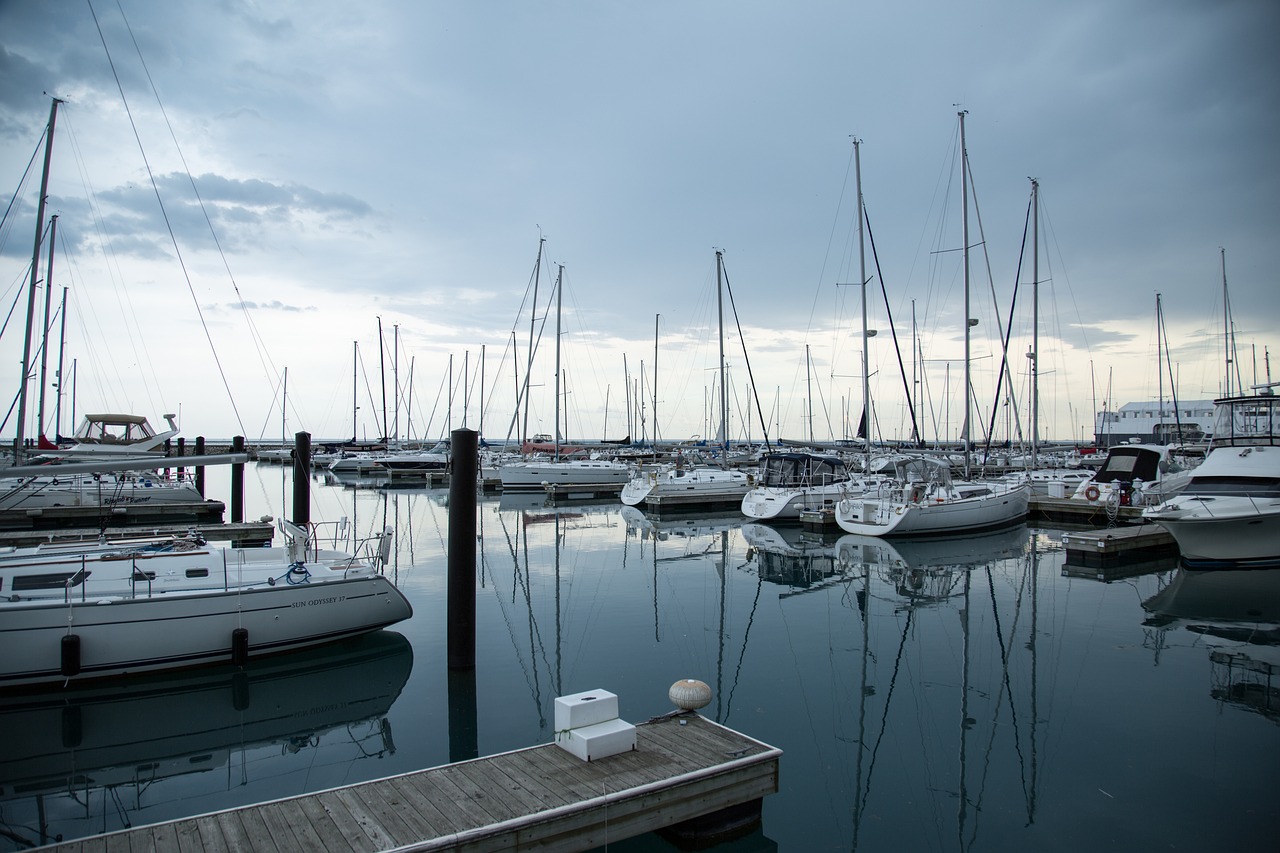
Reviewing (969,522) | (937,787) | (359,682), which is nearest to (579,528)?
(969,522)

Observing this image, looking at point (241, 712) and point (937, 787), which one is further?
point (241, 712)

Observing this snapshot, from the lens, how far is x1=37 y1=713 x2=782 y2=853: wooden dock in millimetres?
6246

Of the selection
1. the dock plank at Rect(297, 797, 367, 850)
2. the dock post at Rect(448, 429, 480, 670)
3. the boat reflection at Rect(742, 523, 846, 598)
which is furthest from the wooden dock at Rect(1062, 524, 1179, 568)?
the dock plank at Rect(297, 797, 367, 850)

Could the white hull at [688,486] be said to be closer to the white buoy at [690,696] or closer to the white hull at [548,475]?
the white hull at [548,475]

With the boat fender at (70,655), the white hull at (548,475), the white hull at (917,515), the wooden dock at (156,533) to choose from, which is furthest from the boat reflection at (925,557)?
the white hull at (548,475)

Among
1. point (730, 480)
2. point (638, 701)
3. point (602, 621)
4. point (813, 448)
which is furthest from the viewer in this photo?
point (813, 448)

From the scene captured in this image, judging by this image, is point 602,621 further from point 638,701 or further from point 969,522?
point 969,522

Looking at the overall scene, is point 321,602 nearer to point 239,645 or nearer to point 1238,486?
point 239,645

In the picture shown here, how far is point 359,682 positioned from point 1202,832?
1212 cm

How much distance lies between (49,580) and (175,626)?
7.78 ft

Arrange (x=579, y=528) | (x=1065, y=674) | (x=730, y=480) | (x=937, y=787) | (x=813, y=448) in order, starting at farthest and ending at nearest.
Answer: (x=813, y=448) < (x=730, y=480) < (x=579, y=528) < (x=1065, y=674) < (x=937, y=787)

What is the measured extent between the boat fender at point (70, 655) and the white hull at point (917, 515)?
2439 cm

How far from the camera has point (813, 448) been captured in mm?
58156

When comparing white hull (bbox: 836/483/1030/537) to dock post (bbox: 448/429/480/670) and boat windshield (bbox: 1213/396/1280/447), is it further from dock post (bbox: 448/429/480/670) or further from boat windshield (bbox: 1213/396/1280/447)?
dock post (bbox: 448/429/480/670)
